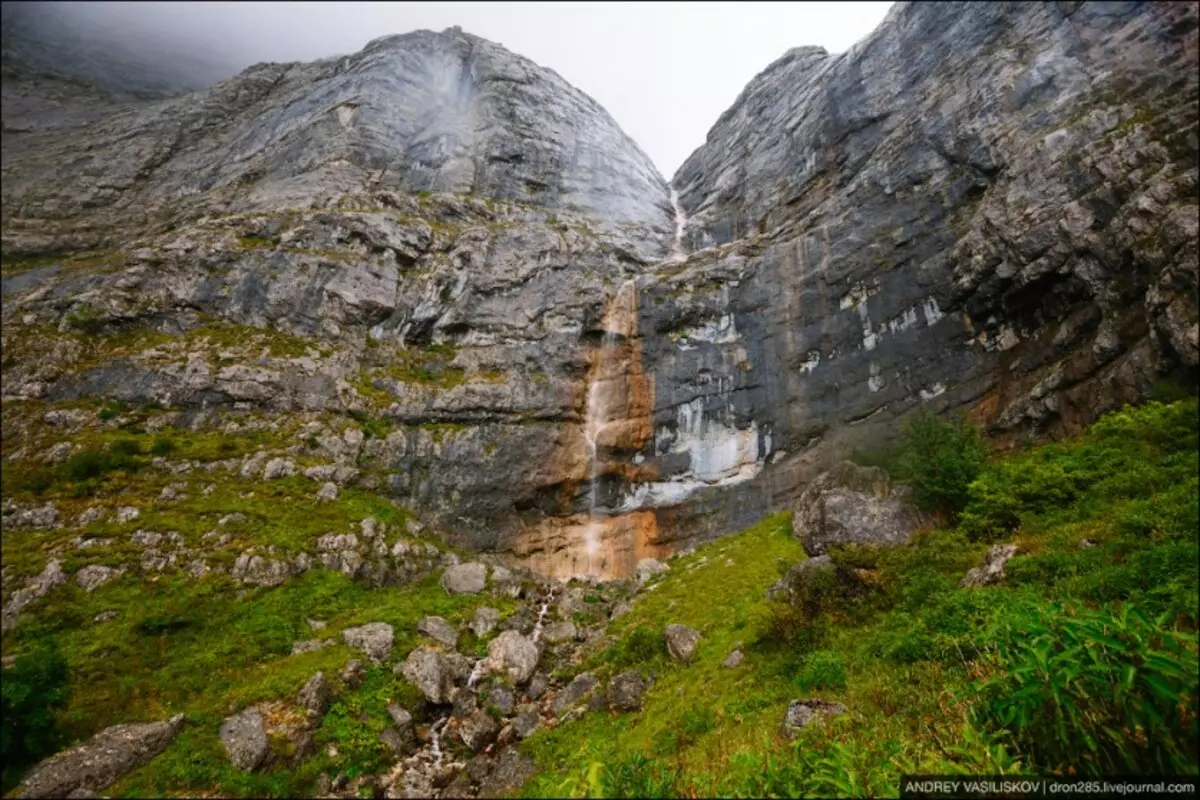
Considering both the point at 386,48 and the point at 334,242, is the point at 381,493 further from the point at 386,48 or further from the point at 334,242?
the point at 386,48

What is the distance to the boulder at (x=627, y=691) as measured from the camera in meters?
13.5

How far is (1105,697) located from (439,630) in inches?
765

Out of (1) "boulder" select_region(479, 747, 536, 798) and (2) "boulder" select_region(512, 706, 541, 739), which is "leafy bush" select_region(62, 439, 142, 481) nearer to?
(2) "boulder" select_region(512, 706, 541, 739)

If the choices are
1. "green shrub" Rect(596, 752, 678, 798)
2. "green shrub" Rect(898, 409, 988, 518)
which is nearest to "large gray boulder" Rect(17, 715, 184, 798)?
"green shrub" Rect(596, 752, 678, 798)

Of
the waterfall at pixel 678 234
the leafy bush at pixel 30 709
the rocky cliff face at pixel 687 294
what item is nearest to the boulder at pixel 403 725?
the leafy bush at pixel 30 709

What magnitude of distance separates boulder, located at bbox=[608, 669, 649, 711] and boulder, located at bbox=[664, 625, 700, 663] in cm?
134

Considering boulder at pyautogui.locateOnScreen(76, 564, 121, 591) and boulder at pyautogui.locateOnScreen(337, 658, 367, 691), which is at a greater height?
boulder at pyautogui.locateOnScreen(76, 564, 121, 591)

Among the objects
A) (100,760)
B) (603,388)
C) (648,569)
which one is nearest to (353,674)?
(100,760)

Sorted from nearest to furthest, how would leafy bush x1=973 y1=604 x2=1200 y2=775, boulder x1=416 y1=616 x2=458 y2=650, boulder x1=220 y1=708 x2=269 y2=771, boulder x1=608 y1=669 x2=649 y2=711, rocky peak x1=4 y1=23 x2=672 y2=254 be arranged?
leafy bush x1=973 y1=604 x2=1200 y2=775 < boulder x1=220 y1=708 x2=269 y2=771 < boulder x1=608 y1=669 x2=649 y2=711 < boulder x1=416 y1=616 x2=458 y2=650 < rocky peak x1=4 y1=23 x2=672 y2=254

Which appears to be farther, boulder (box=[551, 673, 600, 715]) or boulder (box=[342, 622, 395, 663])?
boulder (box=[342, 622, 395, 663])

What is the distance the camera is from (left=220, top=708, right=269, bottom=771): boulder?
12938 millimetres

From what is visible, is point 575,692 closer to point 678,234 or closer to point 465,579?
point 465,579

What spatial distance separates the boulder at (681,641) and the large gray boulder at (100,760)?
13.2 metres

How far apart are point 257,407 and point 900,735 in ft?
113
